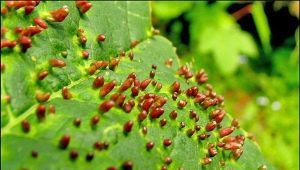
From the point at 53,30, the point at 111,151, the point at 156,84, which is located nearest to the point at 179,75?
the point at 156,84

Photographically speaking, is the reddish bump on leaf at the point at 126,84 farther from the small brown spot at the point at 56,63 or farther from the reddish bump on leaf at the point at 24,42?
the reddish bump on leaf at the point at 24,42

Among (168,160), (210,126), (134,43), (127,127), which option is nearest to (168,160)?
(168,160)

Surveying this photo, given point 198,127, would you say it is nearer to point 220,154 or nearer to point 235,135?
point 220,154

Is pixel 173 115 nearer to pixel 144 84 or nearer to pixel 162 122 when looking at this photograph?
pixel 162 122

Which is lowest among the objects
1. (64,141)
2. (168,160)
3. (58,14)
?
(168,160)

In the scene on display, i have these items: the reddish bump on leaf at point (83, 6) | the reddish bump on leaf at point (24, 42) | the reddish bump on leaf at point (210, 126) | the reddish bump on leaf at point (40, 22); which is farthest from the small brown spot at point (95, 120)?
the reddish bump on leaf at point (83, 6)

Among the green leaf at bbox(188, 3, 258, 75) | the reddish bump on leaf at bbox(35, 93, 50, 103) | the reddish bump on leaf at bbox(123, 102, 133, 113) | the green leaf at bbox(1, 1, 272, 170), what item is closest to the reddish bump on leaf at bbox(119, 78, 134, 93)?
the green leaf at bbox(1, 1, 272, 170)

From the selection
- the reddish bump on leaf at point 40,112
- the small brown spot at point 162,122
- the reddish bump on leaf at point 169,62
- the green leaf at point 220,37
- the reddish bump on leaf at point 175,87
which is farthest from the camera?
the green leaf at point 220,37
